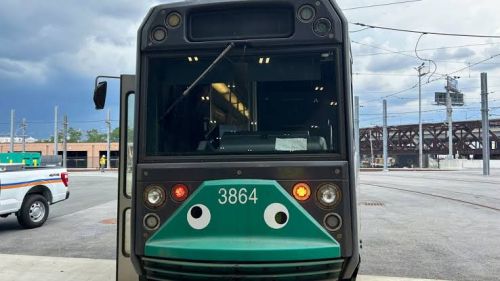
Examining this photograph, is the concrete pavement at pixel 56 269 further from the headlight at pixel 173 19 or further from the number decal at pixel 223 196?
the headlight at pixel 173 19

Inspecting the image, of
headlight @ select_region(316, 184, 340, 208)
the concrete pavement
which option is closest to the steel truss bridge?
the concrete pavement

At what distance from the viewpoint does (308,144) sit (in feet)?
12.4

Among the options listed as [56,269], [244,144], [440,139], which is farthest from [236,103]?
[440,139]

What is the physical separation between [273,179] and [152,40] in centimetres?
152

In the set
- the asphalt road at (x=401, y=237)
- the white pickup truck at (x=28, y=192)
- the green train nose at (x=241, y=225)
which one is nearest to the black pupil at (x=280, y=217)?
the green train nose at (x=241, y=225)

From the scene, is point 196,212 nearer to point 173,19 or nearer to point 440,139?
point 173,19

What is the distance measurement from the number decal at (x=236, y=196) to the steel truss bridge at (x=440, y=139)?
6555 centimetres

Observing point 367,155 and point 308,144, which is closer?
point 308,144

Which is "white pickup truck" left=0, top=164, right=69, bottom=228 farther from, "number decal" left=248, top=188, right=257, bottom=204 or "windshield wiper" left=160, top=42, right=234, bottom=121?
"number decal" left=248, top=188, right=257, bottom=204

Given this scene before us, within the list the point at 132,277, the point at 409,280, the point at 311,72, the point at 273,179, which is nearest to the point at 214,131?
the point at 273,179

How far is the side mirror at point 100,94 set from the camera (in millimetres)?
4582

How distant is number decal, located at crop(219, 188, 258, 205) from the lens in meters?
3.52

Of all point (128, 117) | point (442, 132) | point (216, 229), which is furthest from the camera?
point (442, 132)

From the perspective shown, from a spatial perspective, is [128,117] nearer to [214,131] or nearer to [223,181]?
[214,131]
